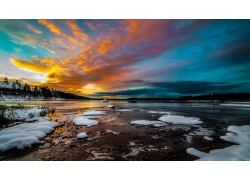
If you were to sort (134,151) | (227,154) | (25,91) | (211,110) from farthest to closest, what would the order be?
(25,91) → (211,110) → (134,151) → (227,154)

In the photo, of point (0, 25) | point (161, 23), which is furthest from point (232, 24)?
point (0, 25)

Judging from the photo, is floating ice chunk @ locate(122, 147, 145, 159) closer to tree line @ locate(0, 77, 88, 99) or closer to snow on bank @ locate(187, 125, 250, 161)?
snow on bank @ locate(187, 125, 250, 161)

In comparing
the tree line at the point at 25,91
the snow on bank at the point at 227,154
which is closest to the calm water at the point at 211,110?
the snow on bank at the point at 227,154

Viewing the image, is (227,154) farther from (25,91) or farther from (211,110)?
(25,91)

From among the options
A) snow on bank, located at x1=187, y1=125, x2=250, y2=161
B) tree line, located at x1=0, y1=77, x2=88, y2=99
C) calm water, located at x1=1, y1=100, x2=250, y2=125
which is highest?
tree line, located at x1=0, y1=77, x2=88, y2=99

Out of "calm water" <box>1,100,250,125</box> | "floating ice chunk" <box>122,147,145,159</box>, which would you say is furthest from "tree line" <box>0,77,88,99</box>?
"floating ice chunk" <box>122,147,145,159</box>

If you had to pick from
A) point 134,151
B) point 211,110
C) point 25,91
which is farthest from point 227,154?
point 25,91

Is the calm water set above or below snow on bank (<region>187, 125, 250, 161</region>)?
below

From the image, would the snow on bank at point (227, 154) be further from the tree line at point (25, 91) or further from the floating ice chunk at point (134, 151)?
the tree line at point (25, 91)

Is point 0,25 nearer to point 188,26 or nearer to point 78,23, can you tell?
point 78,23

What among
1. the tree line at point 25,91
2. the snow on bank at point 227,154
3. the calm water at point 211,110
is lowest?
the calm water at point 211,110
